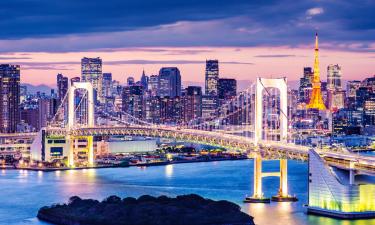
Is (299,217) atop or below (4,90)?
below

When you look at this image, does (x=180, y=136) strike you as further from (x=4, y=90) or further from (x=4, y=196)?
(x=4, y=90)

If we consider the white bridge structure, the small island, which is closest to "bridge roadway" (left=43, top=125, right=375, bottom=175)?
the white bridge structure

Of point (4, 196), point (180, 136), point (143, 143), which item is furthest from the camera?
point (143, 143)

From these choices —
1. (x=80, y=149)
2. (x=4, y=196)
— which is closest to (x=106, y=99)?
(x=80, y=149)

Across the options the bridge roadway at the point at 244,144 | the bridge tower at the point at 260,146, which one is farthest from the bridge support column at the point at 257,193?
the bridge roadway at the point at 244,144

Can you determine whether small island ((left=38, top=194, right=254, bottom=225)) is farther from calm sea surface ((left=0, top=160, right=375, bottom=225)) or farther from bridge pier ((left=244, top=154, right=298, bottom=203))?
bridge pier ((left=244, top=154, right=298, bottom=203))

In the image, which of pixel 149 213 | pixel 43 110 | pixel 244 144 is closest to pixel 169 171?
pixel 244 144

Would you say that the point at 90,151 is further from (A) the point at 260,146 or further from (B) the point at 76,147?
A: (A) the point at 260,146
